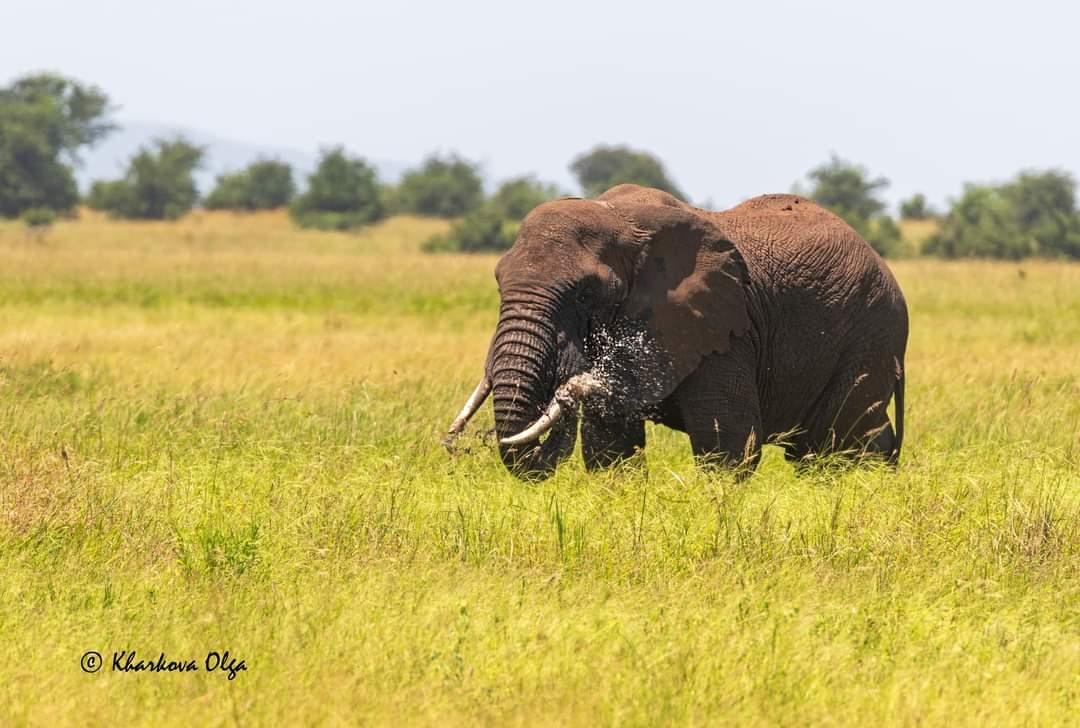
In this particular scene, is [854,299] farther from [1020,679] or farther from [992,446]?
[1020,679]

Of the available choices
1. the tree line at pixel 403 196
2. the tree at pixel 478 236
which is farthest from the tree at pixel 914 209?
the tree at pixel 478 236

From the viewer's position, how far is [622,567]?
296 inches

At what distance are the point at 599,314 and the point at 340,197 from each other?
46.1 metres

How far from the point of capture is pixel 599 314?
900cm

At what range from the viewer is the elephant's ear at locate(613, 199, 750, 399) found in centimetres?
913

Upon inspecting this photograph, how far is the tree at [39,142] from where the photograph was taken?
55438mm

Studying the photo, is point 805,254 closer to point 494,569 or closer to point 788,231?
point 788,231

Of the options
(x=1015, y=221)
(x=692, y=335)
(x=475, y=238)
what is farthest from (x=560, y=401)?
(x=1015, y=221)

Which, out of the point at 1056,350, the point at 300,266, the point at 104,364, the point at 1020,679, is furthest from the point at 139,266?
the point at 1020,679

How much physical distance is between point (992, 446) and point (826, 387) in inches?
45.6

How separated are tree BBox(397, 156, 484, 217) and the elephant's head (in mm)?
51953

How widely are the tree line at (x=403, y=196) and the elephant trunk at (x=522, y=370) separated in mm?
34097

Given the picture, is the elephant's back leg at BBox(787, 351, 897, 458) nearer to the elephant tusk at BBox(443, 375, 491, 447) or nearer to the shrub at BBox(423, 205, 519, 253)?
the elephant tusk at BBox(443, 375, 491, 447)

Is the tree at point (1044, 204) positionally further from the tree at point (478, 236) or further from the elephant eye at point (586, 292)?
the elephant eye at point (586, 292)
